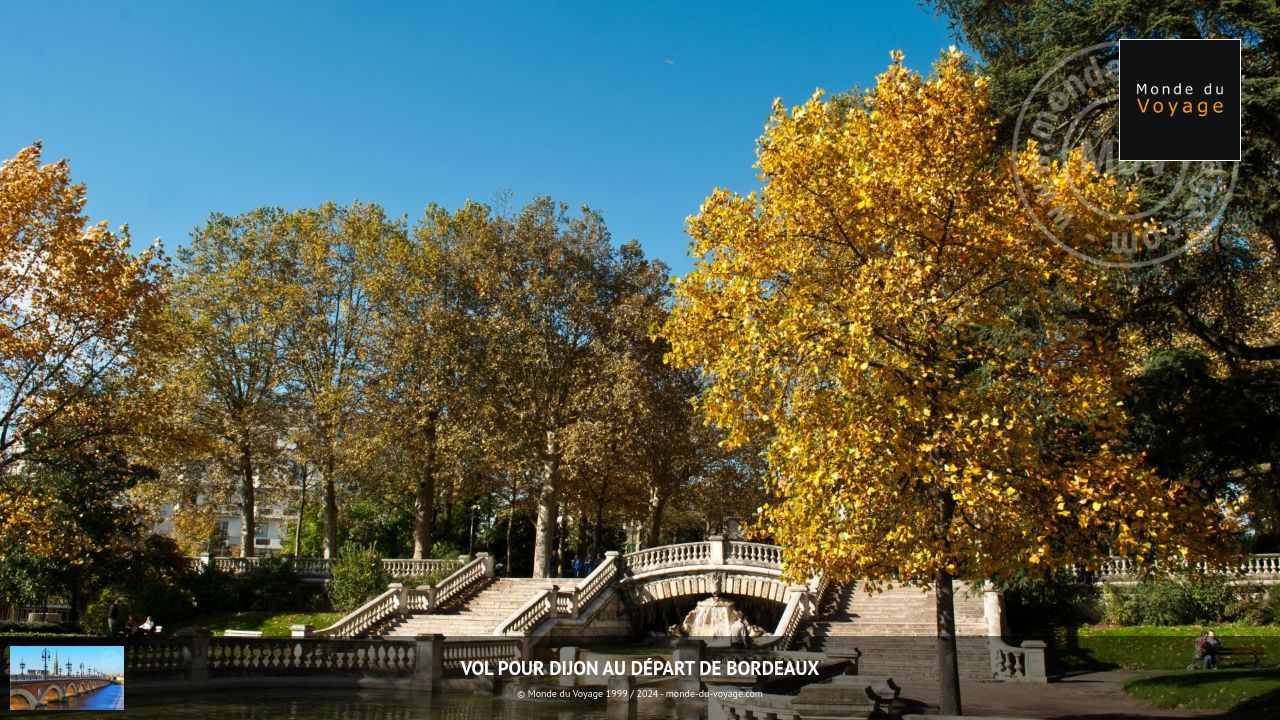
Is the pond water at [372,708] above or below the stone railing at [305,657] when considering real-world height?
below

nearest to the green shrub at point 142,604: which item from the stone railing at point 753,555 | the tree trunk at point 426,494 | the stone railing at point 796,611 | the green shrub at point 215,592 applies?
the green shrub at point 215,592

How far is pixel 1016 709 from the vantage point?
55.7 ft

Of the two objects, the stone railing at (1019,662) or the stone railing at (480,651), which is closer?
the stone railing at (480,651)

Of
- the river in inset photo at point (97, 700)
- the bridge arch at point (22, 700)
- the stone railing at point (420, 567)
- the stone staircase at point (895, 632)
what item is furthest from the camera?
the stone railing at point (420, 567)

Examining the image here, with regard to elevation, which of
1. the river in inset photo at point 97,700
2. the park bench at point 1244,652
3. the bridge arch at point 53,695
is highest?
the bridge arch at point 53,695

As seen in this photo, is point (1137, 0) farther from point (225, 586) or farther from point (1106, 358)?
point (225, 586)

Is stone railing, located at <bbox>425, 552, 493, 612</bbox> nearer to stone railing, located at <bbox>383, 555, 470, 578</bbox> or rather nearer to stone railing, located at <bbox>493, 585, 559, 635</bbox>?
stone railing, located at <bbox>383, 555, 470, 578</bbox>

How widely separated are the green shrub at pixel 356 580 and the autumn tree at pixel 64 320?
14.6 meters

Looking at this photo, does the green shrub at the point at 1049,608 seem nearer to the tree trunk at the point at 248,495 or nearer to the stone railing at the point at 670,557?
the stone railing at the point at 670,557

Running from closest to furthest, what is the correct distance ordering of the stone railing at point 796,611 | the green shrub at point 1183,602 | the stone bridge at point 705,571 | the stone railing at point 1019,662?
the stone railing at point 1019,662
the stone railing at point 796,611
the green shrub at point 1183,602
the stone bridge at point 705,571

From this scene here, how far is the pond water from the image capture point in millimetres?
16109

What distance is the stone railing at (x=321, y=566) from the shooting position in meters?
36.8

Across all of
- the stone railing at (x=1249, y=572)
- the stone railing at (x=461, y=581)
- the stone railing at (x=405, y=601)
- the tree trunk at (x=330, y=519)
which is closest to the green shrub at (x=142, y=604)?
the tree trunk at (x=330, y=519)

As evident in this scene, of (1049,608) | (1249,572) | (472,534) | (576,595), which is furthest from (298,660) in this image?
(472,534)
